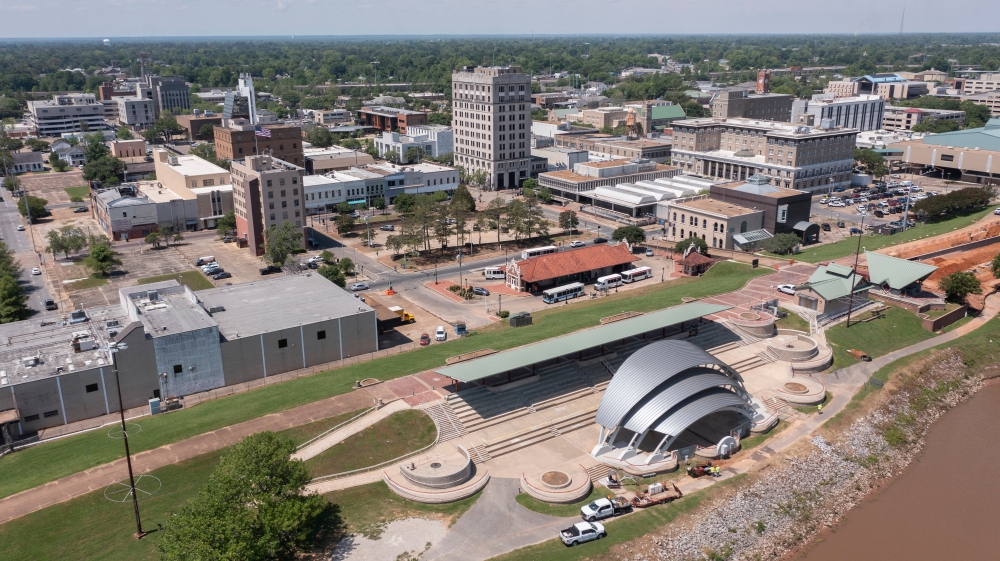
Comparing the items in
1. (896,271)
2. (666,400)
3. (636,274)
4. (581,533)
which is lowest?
(581,533)

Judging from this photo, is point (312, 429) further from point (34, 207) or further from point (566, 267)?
point (34, 207)

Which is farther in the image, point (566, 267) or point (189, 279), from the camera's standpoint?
point (189, 279)

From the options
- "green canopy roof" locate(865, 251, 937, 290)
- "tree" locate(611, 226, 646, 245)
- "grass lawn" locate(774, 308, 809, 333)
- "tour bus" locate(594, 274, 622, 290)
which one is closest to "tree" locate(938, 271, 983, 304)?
"green canopy roof" locate(865, 251, 937, 290)

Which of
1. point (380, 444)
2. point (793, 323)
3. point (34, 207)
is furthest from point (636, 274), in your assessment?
point (34, 207)

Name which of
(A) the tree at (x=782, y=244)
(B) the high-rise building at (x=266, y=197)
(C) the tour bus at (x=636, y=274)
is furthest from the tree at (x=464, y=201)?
(A) the tree at (x=782, y=244)

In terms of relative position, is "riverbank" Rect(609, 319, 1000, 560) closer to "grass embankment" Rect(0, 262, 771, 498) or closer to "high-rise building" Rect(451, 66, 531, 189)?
"grass embankment" Rect(0, 262, 771, 498)

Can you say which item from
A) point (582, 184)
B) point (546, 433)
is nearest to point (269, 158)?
point (582, 184)
